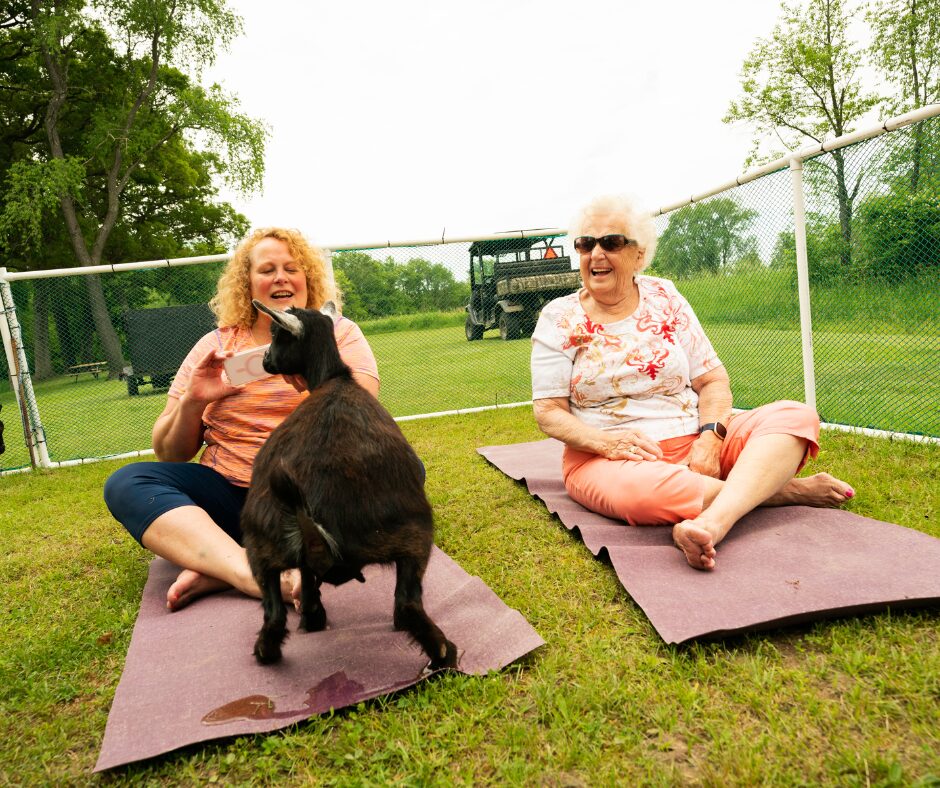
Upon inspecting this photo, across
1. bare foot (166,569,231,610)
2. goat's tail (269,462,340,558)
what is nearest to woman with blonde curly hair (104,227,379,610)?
bare foot (166,569,231,610)

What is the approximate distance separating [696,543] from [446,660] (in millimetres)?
1117

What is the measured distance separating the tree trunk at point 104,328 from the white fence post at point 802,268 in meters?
6.95

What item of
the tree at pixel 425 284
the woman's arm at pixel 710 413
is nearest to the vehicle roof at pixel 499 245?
the tree at pixel 425 284

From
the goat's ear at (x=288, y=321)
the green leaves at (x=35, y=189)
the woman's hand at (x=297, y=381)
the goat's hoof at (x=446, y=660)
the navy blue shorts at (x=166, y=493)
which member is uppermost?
the green leaves at (x=35, y=189)

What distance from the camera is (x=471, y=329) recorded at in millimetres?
8188

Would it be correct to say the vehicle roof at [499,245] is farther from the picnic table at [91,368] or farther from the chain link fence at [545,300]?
the picnic table at [91,368]

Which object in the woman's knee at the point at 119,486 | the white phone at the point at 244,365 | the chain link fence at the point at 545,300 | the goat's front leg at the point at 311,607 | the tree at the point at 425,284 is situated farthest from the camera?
the tree at the point at 425,284

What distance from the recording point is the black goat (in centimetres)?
197

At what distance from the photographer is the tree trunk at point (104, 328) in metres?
6.97

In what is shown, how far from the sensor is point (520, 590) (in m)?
2.76

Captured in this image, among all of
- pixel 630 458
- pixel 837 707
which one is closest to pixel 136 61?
pixel 630 458

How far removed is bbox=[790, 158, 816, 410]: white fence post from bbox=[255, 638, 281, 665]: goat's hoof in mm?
4311

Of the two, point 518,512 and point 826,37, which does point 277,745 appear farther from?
point 826,37

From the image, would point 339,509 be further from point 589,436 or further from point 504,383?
point 504,383
